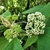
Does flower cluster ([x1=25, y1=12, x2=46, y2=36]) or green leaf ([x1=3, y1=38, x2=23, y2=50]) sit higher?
flower cluster ([x1=25, y1=12, x2=46, y2=36])

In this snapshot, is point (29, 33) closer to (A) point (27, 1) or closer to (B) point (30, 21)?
(B) point (30, 21)

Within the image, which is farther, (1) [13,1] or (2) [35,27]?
(1) [13,1]

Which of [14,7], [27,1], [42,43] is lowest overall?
[14,7]

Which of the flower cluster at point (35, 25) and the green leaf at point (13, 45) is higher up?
the flower cluster at point (35, 25)

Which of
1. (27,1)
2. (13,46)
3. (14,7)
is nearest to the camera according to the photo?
(13,46)

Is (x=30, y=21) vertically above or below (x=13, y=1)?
above

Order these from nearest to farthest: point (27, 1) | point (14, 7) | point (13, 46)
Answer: point (13, 46), point (27, 1), point (14, 7)

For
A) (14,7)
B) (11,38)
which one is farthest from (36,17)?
(14,7)

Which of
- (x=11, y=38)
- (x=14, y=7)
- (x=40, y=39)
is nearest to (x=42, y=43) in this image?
(x=40, y=39)

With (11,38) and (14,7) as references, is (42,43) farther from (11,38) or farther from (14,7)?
(14,7)

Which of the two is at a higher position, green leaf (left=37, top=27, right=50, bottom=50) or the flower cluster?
the flower cluster
